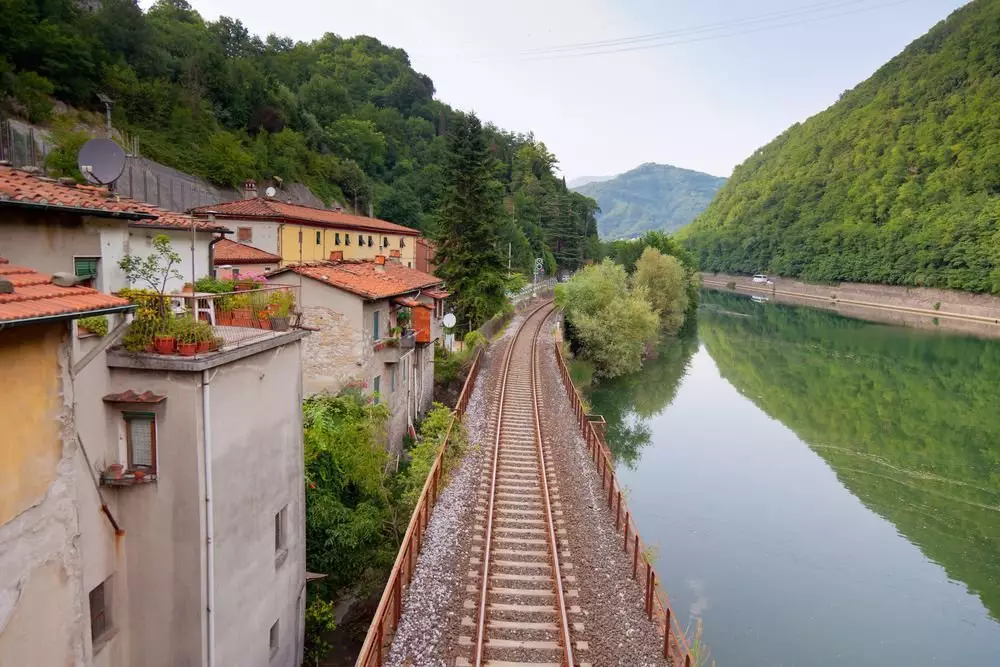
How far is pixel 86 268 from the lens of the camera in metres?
8.70

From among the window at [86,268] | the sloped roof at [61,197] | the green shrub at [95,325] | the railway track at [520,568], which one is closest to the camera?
the sloped roof at [61,197]

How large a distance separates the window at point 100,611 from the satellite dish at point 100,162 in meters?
5.52

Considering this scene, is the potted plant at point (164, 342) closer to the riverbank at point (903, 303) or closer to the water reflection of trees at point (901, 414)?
the water reflection of trees at point (901, 414)

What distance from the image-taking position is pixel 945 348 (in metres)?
60.1

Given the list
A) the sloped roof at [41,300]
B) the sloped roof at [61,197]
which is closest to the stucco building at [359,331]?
the sloped roof at [61,197]

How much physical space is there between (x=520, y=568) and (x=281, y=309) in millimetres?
6766

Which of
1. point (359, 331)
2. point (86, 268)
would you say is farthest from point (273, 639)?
point (359, 331)

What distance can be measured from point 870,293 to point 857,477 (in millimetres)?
85235

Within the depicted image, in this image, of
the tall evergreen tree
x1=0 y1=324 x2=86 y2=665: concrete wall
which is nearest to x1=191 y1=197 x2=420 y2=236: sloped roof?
the tall evergreen tree

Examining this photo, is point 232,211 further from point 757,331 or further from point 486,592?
point 757,331

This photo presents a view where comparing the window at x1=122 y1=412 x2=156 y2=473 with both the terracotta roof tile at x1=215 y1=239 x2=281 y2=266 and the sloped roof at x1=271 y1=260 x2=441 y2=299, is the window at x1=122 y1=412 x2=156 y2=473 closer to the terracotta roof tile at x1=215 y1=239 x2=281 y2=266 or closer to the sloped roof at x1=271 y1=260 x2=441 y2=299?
the sloped roof at x1=271 y1=260 x2=441 y2=299

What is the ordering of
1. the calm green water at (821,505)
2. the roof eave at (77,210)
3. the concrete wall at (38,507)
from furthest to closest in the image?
the calm green water at (821,505) → the roof eave at (77,210) → the concrete wall at (38,507)

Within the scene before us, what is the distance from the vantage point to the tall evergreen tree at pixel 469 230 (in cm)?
3612

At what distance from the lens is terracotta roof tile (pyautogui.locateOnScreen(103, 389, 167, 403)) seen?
24.8 ft
